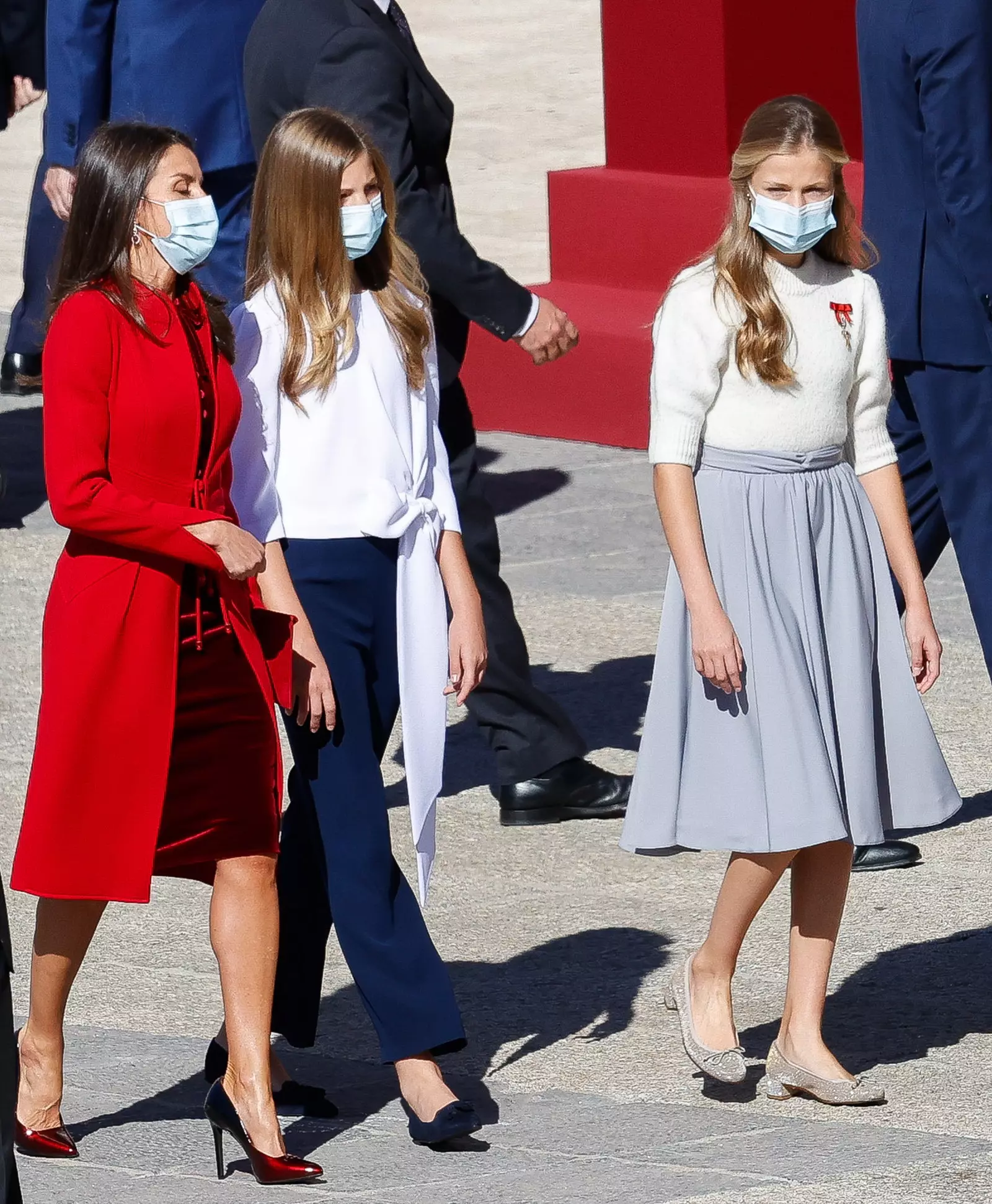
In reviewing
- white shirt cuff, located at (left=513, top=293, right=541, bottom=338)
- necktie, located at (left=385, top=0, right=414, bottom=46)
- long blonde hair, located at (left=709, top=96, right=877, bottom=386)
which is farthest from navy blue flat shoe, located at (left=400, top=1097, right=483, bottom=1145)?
necktie, located at (left=385, top=0, right=414, bottom=46)

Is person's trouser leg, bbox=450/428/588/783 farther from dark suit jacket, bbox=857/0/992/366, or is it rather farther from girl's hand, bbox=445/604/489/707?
girl's hand, bbox=445/604/489/707

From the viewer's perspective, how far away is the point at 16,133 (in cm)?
1792

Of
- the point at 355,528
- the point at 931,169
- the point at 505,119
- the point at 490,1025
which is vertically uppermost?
the point at 505,119

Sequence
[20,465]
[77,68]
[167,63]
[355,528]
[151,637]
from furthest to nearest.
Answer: [20,465], [77,68], [167,63], [355,528], [151,637]

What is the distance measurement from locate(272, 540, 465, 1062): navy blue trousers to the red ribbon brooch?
2.82ft

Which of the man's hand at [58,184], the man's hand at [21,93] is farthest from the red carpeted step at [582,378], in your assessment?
the man's hand at [58,184]

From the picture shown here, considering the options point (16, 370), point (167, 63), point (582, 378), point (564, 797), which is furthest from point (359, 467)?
point (16, 370)

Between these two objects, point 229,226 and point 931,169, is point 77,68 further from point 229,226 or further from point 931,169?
point 931,169

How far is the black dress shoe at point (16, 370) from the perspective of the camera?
10148mm

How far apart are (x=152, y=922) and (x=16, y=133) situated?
13.6 meters

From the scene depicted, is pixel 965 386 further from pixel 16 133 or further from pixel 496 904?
pixel 16 133

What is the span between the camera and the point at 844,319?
4.28 m

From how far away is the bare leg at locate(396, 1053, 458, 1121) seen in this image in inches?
Answer: 158

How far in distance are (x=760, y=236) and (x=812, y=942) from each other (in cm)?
121
